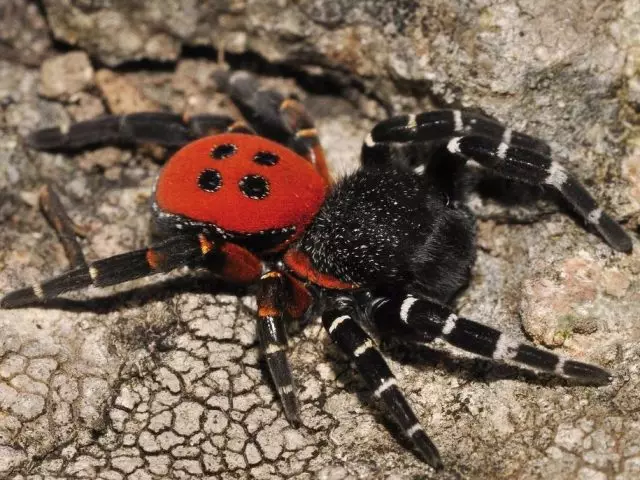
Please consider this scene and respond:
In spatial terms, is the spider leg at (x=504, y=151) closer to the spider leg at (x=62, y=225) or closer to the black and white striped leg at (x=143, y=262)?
the black and white striped leg at (x=143, y=262)

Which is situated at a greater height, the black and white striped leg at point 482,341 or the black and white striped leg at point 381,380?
the black and white striped leg at point 482,341

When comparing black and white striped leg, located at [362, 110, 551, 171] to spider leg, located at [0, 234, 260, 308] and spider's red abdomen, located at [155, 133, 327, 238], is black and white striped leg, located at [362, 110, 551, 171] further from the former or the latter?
spider leg, located at [0, 234, 260, 308]

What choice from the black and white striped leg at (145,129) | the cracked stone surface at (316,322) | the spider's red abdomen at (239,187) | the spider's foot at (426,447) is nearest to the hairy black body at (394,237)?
the spider's red abdomen at (239,187)

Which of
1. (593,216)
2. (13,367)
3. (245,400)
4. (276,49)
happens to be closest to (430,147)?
(593,216)

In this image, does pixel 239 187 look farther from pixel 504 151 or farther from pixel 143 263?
pixel 504 151

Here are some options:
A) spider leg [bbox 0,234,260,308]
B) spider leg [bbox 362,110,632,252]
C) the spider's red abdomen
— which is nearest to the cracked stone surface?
spider leg [bbox 362,110,632,252]

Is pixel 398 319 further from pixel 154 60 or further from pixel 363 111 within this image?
pixel 154 60

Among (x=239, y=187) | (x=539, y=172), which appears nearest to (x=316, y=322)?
(x=239, y=187)
